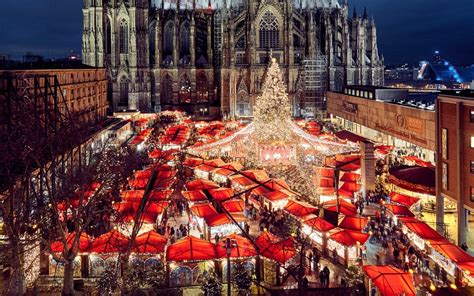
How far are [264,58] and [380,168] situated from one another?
1717 inches

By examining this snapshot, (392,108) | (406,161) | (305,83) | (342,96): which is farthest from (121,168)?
(305,83)

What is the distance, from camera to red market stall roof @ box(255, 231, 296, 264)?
77.9 feet

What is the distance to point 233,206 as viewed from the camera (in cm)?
3216

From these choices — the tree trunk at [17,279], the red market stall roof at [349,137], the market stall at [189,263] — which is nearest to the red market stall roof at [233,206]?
the market stall at [189,263]

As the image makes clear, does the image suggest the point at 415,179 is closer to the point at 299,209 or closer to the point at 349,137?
the point at 299,209

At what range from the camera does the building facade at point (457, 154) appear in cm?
2838

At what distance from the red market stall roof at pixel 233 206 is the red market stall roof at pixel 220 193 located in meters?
2.52

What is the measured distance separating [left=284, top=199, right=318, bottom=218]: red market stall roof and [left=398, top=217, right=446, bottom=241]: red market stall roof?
5.72 m

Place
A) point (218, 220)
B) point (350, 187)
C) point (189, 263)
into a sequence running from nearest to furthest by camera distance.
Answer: point (189, 263) < point (218, 220) < point (350, 187)

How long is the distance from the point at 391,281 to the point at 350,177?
21.8 metres

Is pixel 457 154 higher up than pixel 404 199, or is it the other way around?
pixel 457 154

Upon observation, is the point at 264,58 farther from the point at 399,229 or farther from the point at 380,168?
the point at 399,229

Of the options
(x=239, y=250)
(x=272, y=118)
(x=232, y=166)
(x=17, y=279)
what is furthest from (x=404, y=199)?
(x=17, y=279)

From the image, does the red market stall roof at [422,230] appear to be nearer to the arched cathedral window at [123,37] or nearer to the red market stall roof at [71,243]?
the red market stall roof at [71,243]
